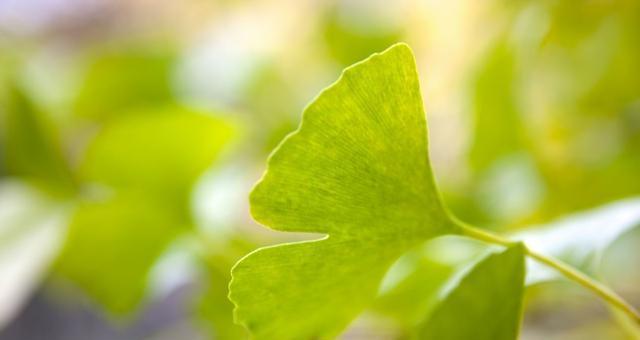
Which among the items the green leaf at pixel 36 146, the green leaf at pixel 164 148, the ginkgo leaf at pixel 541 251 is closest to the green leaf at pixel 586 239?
the ginkgo leaf at pixel 541 251

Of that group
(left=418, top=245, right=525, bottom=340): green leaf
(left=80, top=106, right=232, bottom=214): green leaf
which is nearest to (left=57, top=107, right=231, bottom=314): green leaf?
(left=80, top=106, right=232, bottom=214): green leaf

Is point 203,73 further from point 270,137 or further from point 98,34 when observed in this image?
point 98,34

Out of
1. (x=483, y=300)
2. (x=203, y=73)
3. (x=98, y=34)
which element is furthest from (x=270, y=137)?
(x=98, y=34)

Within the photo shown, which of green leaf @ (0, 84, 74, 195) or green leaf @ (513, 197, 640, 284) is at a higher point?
green leaf @ (513, 197, 640, 284)

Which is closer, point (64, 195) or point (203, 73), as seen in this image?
point (64, 195)

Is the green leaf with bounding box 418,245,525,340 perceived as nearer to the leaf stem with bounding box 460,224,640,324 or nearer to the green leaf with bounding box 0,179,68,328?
the leaf stem with bounding box 460,224,640,324

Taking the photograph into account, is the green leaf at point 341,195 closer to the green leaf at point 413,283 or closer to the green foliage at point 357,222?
the green foliage at point 357,222
